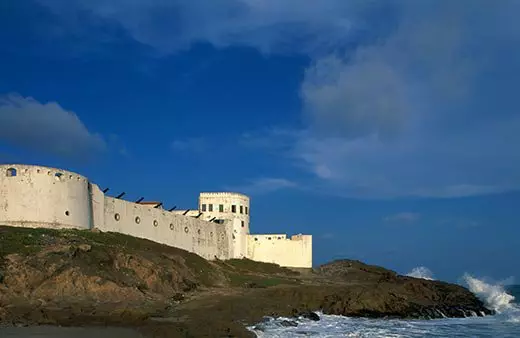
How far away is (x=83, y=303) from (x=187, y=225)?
31485mm

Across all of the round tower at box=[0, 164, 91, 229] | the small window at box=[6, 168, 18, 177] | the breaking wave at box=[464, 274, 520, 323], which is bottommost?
the breaking wave at box=[464, 274, 520, 323]

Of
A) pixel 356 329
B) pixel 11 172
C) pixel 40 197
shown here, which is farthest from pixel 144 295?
pixel 11 172

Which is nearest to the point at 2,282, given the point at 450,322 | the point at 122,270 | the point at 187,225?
the point at 122,270

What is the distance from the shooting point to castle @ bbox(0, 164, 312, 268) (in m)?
42.9

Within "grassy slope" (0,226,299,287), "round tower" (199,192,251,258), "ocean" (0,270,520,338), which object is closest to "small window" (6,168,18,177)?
"grassy slope" (0,226,299,287)

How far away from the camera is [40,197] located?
43.6 metres

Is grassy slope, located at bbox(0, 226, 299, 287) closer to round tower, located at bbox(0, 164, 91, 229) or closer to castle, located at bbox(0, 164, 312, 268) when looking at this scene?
round tower, located at bbox(0, 164, 91, 229)

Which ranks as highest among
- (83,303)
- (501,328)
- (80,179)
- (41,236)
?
(80,179)

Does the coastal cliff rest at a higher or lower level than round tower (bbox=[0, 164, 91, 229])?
lower

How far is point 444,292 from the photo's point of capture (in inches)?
2096

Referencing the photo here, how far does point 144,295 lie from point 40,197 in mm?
15577

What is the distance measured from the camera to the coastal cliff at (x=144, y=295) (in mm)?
26625

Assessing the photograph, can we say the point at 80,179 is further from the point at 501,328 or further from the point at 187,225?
the point at 501,328

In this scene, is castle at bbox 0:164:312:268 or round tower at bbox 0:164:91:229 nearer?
round tower at bbox 0:164:91:229
